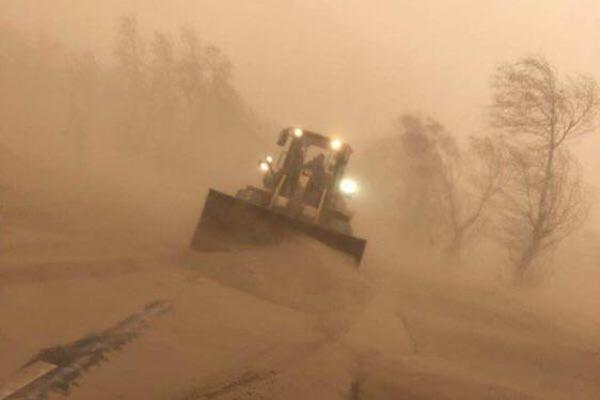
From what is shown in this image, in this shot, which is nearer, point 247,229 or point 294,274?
point 294,274

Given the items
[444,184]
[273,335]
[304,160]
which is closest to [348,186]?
[304,160]

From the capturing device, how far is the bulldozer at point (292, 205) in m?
11.2

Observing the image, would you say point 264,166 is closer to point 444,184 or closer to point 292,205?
point 292,205

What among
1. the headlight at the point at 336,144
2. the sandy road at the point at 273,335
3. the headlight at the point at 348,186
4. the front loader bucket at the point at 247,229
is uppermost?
the headlight at the point at 336,144

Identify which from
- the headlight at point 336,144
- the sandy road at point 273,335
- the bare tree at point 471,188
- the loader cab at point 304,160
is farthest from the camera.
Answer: the bare tree at point 471,188

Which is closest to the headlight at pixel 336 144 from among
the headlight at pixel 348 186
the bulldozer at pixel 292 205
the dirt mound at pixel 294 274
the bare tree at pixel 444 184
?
the bulldozer at pixel 292 205

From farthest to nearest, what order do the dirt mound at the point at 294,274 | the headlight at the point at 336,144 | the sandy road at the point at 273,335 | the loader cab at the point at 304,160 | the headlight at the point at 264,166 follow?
the headlight at the point at 264,166 → the headlight at the point at 336,144 → the loader cab at the point at 304,160 → the dirt mound at the point at 294,274 → the sandy road at the point at 273,335

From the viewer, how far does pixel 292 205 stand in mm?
12789

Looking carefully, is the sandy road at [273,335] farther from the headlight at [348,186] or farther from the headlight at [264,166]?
the headlight at [264,166]

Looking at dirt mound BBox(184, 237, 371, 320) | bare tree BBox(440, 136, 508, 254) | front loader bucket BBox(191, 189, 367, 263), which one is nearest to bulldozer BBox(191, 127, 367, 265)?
front loader bucket BBox(191, 189, 367, 263)

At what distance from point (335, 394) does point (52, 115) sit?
48.8 metres

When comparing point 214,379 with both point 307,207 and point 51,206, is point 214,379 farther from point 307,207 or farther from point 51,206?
point 51,206

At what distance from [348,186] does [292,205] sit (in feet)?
6.39

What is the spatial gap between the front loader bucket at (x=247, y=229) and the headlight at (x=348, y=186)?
3.16 m
